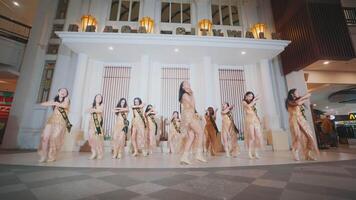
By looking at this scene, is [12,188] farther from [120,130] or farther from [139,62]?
[139,62]

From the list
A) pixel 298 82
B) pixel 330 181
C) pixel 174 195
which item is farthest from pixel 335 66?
pixel 174 195

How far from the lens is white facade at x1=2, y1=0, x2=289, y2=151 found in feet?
19.8

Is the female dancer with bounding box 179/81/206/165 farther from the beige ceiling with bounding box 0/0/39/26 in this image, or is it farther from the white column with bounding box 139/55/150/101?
the beige ceiling with bounding box 0/0/39/26

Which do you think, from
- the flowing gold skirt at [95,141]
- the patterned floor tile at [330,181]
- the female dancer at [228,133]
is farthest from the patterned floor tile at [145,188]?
the female dancer at [228,133]

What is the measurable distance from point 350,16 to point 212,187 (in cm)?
999

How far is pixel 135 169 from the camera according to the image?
8.41 ft

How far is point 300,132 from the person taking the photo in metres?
3.32

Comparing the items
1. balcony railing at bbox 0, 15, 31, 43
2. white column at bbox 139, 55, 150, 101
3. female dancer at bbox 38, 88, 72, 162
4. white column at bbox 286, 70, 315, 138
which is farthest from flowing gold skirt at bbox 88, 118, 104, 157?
white column at bbox 286, 70, 315, 138

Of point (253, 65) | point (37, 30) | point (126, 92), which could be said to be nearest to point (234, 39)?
point (253, 65)

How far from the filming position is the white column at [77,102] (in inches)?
223

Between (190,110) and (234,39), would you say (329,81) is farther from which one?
(190,110)

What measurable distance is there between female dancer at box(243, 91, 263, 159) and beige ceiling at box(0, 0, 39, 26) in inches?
494

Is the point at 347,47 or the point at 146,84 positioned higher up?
the point at 347,47

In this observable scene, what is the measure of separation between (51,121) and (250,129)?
4591 millimetres
